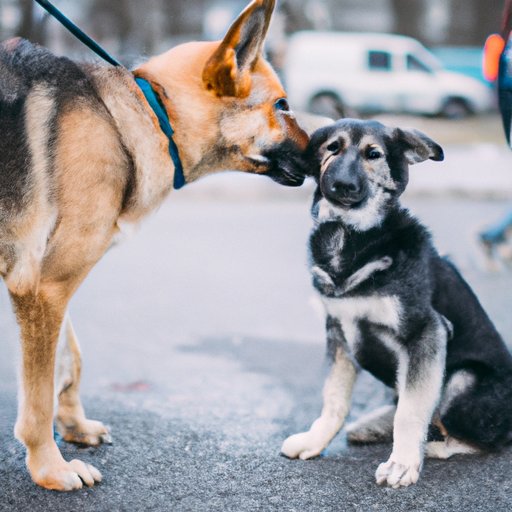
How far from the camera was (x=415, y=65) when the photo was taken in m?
21.6

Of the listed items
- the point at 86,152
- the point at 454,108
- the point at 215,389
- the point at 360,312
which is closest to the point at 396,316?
the point at 360,312

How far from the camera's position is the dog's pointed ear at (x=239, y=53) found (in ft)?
9.63

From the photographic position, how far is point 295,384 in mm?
4383

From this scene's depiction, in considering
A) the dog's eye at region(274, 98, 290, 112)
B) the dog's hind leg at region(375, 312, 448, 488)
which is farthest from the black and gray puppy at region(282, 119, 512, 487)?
the dog's eye at region(274, 98, 290, 112)

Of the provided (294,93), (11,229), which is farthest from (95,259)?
(294,93)

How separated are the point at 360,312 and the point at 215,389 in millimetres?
1397

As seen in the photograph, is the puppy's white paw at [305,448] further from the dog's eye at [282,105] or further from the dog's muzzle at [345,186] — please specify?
the dog's eye at [282,105]

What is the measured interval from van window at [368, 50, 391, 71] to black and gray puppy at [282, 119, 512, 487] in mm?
19142

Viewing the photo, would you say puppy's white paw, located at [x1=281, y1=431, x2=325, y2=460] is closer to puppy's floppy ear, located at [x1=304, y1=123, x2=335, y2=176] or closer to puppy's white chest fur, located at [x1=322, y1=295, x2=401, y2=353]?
puppy's white chest fur, located at [x1=322, y1=295, x2=401, y2=353]

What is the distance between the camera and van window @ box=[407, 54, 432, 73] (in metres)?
21.5

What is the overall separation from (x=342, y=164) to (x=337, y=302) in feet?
1.76

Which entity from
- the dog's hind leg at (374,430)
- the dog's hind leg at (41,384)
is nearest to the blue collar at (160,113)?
the dog's hind leg at (41,384)

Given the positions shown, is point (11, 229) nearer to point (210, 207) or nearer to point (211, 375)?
point (211, 375)

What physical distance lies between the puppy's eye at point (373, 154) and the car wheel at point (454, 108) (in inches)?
761
